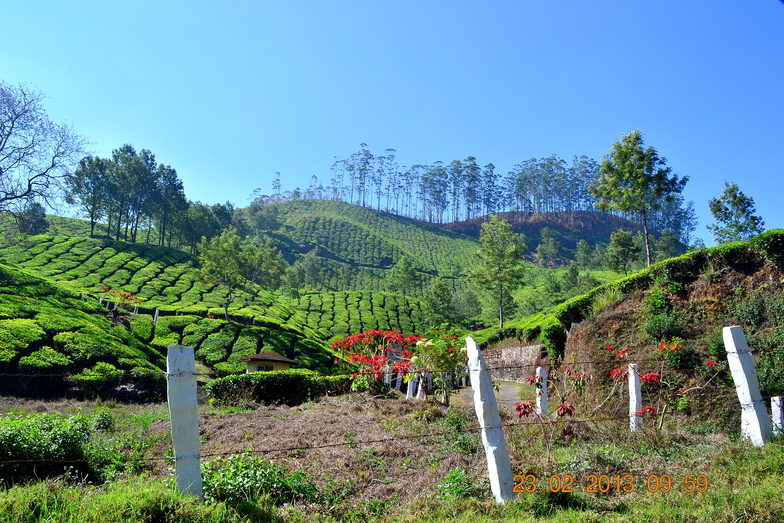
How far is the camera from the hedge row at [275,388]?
12.5 meters

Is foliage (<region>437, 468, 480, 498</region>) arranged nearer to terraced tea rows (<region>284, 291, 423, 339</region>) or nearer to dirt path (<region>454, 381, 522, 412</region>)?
dirt path (<region>454, 381, 522, 412</region>)

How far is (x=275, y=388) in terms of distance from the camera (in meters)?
12.9

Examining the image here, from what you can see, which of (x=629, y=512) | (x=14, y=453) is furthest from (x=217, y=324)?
(x=629, y=512)

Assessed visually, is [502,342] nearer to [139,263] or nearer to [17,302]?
[17,302]

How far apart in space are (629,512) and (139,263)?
46.2 metres

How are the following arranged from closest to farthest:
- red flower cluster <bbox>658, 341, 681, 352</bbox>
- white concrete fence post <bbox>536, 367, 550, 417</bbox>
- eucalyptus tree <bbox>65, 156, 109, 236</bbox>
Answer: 1. white concrete fence post <bbox>536, 367, 550, 417</bbox>
2. red flower cluster <bbox>658, 341, 681, 352</bbox>
3. eucalyptus tree <bbox>65, 156, 109, 236</bbox>

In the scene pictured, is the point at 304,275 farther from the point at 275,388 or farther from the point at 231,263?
the point at 275,388

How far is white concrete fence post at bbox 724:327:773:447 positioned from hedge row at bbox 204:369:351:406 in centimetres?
1005

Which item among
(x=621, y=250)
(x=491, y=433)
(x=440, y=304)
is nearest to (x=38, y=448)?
(x=491, y=433)

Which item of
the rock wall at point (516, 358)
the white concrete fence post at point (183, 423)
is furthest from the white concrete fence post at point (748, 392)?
the rock wall at point (516, 358)

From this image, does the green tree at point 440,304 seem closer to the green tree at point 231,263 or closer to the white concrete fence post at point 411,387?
the green tree at point 231,263

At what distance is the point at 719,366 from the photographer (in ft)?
28.9

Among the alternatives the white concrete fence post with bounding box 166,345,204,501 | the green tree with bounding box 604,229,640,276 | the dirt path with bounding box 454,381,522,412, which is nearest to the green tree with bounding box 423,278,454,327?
the green tree with bounding box 604,229,640,276
